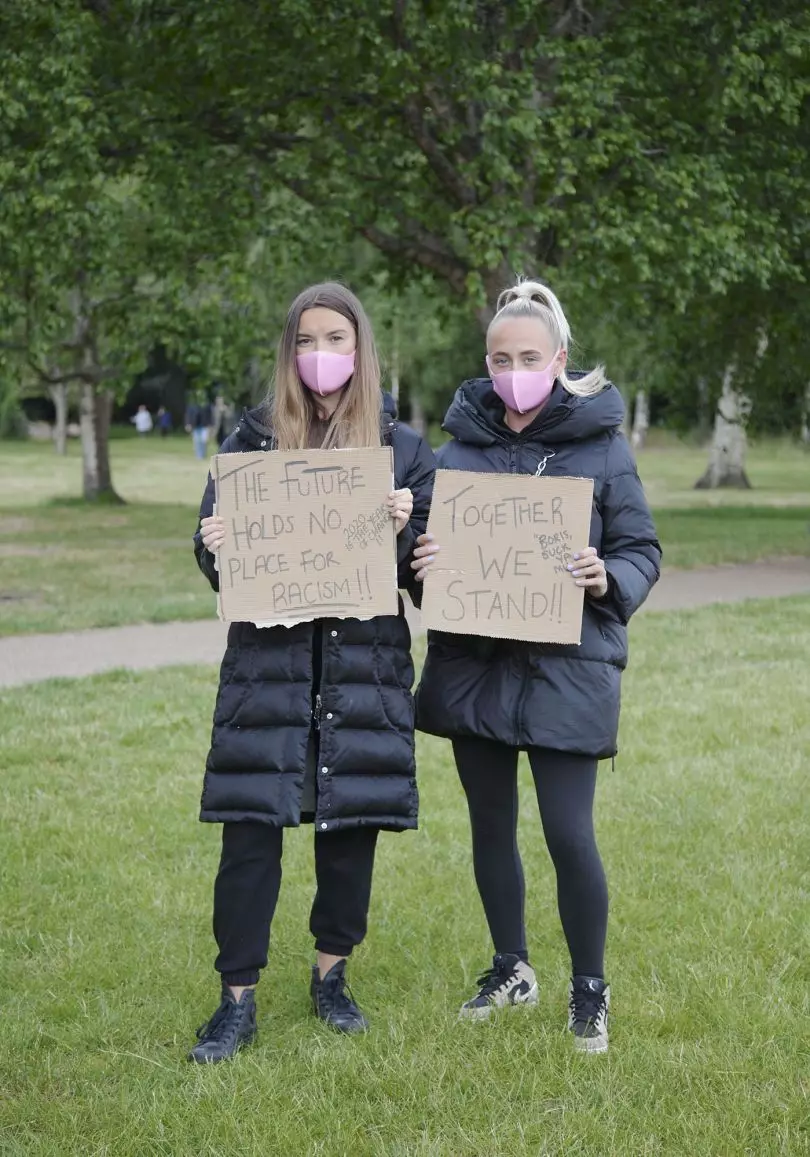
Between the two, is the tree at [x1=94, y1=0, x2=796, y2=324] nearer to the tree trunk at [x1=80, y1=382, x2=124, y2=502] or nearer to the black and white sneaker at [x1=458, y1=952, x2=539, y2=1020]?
the tree trunk at [x1=80, y1=382, x2=124, y2=502]

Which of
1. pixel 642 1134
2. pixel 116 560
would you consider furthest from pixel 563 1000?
pixel 116 560

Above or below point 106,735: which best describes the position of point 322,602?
above

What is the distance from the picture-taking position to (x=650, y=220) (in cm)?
→ 1477

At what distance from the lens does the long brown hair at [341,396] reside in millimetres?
3910

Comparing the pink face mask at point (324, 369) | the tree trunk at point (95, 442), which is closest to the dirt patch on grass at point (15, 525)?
the tree trunk at point (95, 442)

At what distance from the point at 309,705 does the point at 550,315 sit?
4.06 feet

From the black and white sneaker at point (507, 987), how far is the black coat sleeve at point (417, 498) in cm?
112

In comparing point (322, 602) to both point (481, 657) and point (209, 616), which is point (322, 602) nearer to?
point (481, 657)

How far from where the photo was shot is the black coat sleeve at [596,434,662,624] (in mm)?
3873

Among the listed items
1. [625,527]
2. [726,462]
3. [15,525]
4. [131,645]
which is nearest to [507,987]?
[625,527]

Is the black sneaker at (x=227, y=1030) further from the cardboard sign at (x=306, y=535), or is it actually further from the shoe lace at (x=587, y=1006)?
the cardboard sign at (x=306, y=535)

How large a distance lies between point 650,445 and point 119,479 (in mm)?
29044

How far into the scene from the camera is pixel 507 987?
4.23 m

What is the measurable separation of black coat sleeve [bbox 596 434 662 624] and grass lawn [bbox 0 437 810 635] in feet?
26.5
